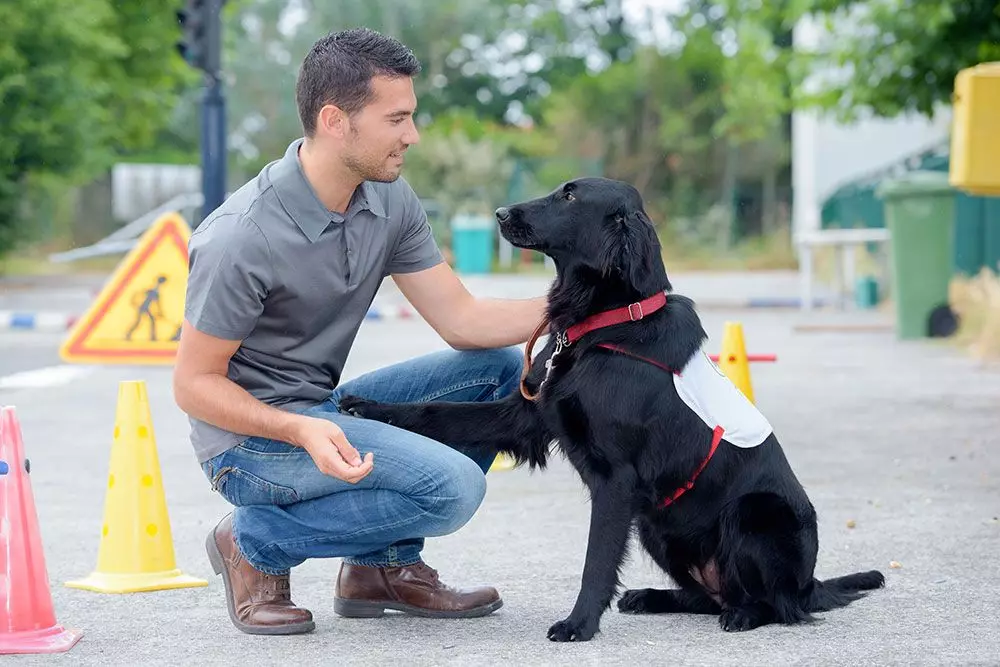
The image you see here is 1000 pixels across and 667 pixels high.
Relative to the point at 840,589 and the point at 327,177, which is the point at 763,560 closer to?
the point at 840,589

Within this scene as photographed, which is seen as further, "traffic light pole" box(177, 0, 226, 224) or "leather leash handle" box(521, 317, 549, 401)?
"traffic light pole" box(177, 0, 226, 224)

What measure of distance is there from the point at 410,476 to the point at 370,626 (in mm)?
530

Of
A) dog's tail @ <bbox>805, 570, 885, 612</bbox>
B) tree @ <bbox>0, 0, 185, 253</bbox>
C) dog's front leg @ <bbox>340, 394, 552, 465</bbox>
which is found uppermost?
tree @ <bbox>0, 0, 185, 253</bbox>

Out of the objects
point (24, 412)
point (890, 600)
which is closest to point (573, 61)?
point (24, 412)

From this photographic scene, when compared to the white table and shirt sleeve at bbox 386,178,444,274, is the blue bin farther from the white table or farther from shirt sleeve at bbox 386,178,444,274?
shirt sleeve at bbox 386,178,444,274

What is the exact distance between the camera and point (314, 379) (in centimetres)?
422

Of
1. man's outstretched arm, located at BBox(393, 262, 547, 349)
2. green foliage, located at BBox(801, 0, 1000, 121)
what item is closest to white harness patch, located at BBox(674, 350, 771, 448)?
man's outstretched arm, located at BBox(393, 262, 547, 349)

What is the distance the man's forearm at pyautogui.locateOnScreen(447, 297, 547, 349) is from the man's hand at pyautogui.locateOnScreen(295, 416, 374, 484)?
0.77m

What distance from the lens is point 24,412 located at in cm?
902

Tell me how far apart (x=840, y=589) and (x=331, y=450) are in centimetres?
157

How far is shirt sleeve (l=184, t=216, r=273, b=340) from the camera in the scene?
3869mm

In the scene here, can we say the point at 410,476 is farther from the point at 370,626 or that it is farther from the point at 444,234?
the point at 444,234

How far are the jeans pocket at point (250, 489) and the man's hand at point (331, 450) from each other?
210mm

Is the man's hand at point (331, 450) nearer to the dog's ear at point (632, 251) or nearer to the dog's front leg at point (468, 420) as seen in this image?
the dog's front leg at point (468, 420)
